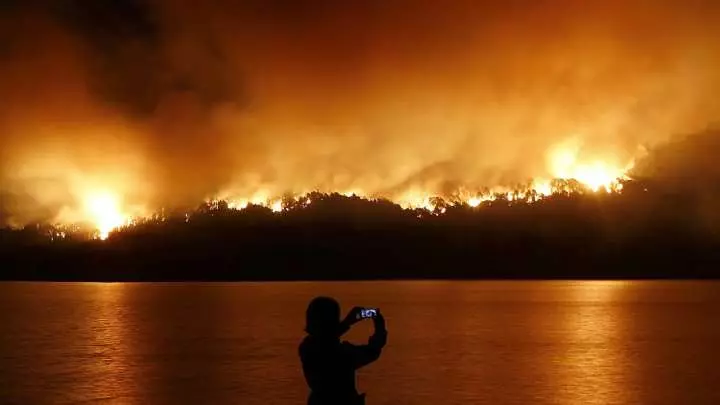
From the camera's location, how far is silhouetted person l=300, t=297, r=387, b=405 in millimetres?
Answer: 6293

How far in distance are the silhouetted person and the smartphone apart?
64mm

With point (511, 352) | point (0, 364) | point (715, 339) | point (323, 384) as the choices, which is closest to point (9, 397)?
point (0, 364)

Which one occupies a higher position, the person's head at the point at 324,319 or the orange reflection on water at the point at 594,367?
the person's head at the point at 324,319

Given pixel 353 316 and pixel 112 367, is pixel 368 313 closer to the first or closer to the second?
pixel 353 316

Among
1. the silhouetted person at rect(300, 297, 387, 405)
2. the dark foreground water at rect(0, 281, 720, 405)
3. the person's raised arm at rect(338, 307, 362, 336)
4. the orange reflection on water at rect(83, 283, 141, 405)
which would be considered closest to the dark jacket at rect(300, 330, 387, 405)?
the silhouetted person at rect(300, 297, 387, 405)

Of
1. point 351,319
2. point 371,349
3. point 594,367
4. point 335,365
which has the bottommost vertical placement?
point 594,367

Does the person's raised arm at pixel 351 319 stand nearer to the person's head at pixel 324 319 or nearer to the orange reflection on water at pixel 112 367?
the person's head at pixel 324 319

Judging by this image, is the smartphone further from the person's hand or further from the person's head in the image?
the person's head

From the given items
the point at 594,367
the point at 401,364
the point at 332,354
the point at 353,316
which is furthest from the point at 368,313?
the point at 594,367

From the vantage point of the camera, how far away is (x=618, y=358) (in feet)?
197

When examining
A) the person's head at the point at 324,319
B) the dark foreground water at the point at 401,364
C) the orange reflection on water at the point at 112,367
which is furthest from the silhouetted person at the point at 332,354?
the orange reflection on water at the point at 112,367

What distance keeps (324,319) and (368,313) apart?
0.46 meters

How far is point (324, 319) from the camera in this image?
638 cm

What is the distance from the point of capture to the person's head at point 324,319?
251 inches
